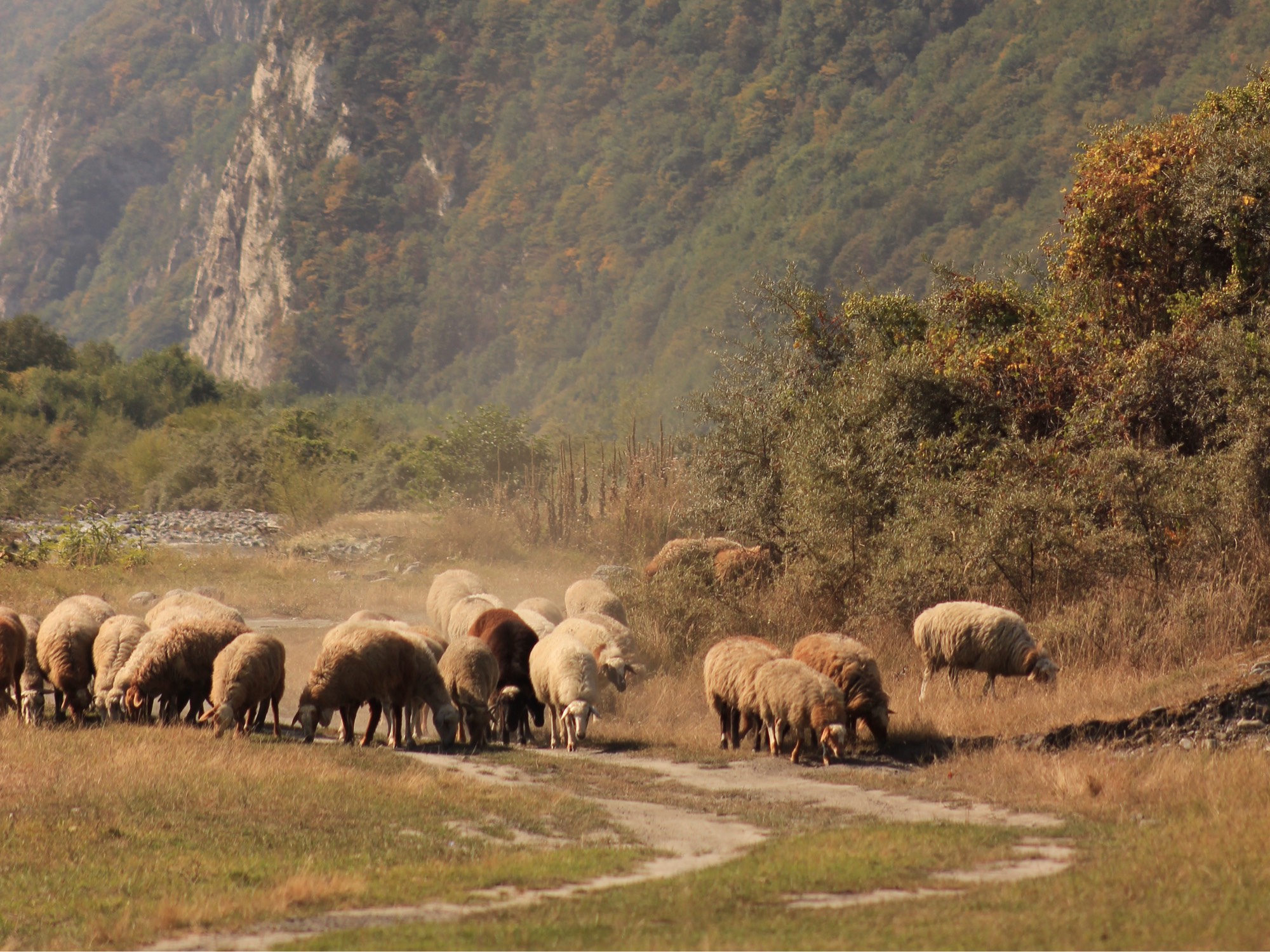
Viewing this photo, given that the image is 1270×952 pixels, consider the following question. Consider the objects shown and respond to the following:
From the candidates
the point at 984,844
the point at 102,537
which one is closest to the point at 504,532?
the point at 102,537

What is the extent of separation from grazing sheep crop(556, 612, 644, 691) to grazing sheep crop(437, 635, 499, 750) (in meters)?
1.48

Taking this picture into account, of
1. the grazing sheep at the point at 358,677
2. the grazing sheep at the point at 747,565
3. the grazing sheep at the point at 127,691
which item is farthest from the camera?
the grazing sheep at the point at 747,565

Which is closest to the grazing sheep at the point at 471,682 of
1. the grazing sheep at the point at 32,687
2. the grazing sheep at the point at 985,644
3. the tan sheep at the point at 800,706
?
the tan sheep at the point at 800,706

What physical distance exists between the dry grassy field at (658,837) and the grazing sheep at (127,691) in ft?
2.57

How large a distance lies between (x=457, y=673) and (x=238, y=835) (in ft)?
18.2

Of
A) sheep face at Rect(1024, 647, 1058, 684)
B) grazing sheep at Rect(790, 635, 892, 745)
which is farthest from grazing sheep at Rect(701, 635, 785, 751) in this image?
sheep face at Rect(1024, 647, 1058, 684)

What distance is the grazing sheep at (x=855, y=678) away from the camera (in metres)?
15.0

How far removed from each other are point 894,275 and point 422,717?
Result: 198 ft

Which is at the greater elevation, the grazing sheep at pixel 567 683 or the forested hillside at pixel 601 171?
the forested hillside at pixel 601 171

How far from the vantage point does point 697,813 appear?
12.3 m

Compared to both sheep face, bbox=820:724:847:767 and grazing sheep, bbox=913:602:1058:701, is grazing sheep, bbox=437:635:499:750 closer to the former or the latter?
sheep face, bbox=820:724:847:767

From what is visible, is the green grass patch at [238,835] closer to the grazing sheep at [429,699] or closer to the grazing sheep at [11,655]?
the grazing sheep at [429,699]

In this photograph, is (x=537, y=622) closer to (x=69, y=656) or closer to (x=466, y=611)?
(x=466, y=611)

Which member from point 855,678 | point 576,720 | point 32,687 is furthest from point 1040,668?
point 32,687
